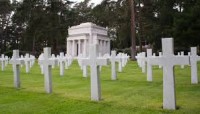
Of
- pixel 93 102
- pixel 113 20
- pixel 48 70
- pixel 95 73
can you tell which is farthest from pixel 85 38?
pixel 93 102

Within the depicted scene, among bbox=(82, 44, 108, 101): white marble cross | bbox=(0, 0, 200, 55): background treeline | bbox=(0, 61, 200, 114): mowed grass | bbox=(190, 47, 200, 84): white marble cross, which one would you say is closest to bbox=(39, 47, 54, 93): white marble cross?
bbox=(0, 61, 200, 114): mowed grass

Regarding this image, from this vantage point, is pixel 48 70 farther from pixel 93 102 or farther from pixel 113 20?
pixel 113 20

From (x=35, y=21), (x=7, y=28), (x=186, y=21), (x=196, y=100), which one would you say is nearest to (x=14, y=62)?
(x=196, y=100)

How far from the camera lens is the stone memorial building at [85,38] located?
44219mm

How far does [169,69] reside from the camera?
241 inches

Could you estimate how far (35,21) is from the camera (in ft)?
147

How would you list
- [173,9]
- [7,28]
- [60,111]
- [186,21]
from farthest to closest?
[7,28]
[173,9]
[186,21]
[60,111]

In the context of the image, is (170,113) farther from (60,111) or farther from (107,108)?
(60,111)

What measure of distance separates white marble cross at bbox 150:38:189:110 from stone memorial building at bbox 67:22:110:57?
1443 inches

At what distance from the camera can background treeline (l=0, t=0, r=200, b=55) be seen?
3178 cm

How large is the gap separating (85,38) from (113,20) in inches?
304

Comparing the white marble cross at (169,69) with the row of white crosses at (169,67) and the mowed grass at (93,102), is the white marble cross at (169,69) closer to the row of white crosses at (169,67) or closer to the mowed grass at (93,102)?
the row of white crosses at (169,67)

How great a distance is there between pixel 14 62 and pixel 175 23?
24.7 meters

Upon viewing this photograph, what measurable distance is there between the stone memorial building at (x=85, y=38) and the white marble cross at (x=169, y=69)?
36.6 meters
